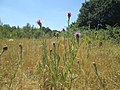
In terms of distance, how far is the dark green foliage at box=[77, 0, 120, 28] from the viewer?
22484mm

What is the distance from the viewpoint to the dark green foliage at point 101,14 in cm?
2248

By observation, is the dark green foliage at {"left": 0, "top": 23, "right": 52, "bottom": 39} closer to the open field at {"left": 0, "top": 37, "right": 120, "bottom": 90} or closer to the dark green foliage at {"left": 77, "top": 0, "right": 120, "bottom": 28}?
the open field at {"left": 0, "top": 37, "right": 120, "bottom": 90}

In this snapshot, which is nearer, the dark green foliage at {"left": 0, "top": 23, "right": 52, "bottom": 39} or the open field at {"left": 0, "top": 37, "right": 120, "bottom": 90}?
the open field at {"left": 0, "top": 37, "right": 120, "bottom": 90}

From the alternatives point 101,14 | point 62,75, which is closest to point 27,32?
point 62,75

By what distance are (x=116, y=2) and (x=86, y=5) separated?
4.66m

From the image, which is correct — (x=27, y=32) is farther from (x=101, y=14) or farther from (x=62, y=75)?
(x=101, y=14)

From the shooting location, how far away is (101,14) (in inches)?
917

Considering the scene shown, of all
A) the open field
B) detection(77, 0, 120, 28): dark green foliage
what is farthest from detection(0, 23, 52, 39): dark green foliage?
detection(77, 0, 120, 28): dark green foliage

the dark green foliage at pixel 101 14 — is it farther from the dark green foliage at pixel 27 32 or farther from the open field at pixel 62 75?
the open field at pixel 62 75

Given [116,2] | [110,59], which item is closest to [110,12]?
[116,2]

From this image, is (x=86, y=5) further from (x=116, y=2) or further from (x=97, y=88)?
(x=97, y=88)

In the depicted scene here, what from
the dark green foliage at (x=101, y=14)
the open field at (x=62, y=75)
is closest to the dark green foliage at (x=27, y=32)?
the open field at (x=62, y=75)

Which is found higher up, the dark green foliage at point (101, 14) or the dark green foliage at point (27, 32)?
the dark green foliage at point (101, 14)

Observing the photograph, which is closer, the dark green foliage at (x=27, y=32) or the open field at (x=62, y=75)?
the open field at (x=62, y=75)
